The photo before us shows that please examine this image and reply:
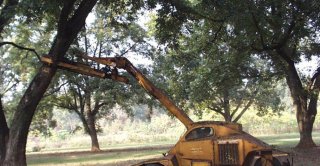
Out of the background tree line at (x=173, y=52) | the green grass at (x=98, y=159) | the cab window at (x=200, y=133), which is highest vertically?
the background tree line at (x=173, y=52)

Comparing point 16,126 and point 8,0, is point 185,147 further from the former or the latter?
point 8,0

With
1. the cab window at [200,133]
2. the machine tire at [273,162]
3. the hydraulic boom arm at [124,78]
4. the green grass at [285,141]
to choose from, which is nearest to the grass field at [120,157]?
the green grass at [285,141]

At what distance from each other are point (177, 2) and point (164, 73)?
19.8 metres

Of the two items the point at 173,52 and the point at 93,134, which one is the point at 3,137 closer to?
the point at 173,52

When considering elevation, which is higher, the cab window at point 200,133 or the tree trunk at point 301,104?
the tree trunk at point 301,104

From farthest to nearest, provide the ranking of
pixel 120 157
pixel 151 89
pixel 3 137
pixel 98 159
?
pixel 120 157
pixel 98 159
pixel 3 137
pixel 151 89

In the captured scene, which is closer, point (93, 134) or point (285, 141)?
point (285, 141)

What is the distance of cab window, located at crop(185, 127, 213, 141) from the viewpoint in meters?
12.3

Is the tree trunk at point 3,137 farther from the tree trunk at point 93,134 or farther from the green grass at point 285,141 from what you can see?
the tree trunk at point 93,134

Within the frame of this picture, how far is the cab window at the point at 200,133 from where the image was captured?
12.3 metres

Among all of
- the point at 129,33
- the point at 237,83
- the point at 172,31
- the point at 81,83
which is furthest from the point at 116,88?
the point at 172,31

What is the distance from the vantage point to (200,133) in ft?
40.8

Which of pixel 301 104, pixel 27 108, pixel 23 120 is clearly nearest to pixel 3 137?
pixel 23 120

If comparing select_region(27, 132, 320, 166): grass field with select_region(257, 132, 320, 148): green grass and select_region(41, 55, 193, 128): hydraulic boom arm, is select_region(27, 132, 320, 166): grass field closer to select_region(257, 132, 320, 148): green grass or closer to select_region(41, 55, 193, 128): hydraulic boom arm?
select_region(257, 132, 320, 148): green grass
